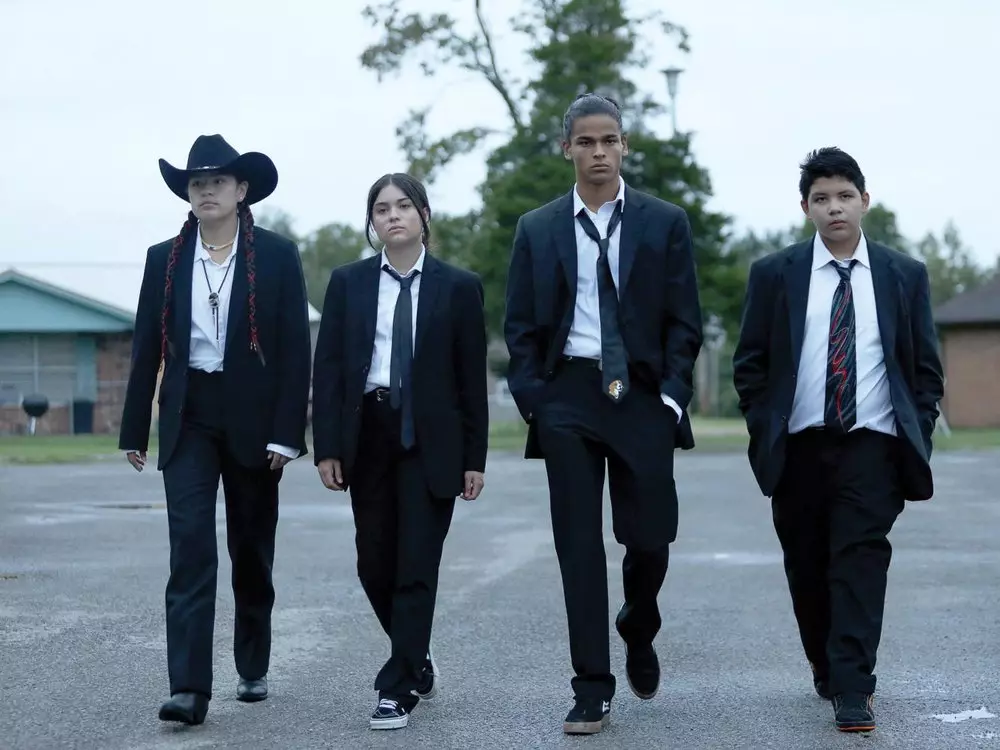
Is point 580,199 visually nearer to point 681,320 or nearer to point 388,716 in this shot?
point 681,320

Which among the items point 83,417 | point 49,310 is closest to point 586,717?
point 83,417

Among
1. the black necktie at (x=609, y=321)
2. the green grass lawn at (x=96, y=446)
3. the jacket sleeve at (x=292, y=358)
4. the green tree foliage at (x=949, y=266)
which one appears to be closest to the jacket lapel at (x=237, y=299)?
the jacket sleeve at (x=292, y=358)

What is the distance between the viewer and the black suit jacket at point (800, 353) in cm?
632

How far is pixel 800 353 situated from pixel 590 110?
1.17 m

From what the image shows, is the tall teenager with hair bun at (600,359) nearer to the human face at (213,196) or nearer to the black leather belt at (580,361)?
the black leather belt at (580,361)

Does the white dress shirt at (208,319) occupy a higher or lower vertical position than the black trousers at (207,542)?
higher

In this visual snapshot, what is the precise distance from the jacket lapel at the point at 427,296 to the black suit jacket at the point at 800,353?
1155 millimetres

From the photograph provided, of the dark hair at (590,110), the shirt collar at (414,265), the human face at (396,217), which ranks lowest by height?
the shirt collar at (414,265)

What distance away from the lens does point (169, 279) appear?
21.8 ft

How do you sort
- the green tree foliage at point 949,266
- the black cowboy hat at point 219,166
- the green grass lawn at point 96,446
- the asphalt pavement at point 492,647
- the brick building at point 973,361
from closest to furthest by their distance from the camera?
the asphalt pavement at point 492,647
the black cowboy hat at point 219,166
the green grass lawn at point 96,446
the brick building at point 973,361
the green tree foliage at point 949,266

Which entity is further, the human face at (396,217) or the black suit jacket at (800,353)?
the human face at (396,217)

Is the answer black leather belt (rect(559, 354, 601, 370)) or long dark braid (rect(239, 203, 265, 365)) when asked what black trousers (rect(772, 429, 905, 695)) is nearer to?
black leather belt (rect(559, 354, 601, 370))

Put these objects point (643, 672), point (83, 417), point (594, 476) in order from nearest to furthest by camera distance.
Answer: point (594, 476) < point (643, 672) < point (83, 417)

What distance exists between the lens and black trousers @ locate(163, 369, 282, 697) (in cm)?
638
